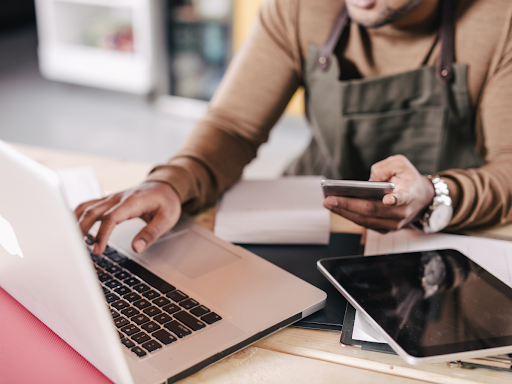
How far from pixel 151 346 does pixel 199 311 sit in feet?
0.26

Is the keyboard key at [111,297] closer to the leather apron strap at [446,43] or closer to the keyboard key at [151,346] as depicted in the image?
the keyboard key at [151,346]

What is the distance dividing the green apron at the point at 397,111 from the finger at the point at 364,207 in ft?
1.19

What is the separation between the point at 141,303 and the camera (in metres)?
0.59

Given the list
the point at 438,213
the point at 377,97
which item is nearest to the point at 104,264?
the point at 438,213

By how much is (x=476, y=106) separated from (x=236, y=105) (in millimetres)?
492

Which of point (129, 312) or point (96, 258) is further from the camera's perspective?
point (96, 258)

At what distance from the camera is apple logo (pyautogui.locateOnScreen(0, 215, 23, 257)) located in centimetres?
48

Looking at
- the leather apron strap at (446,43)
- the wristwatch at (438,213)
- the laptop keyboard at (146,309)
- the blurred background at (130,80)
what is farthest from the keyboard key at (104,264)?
the blurred background at (130,80)

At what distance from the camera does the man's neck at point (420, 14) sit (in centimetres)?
96

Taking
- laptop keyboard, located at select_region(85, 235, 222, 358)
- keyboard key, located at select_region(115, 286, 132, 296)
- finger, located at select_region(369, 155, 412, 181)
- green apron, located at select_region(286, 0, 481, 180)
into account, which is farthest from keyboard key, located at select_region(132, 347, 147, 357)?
green apron, located at select_region(286, 0, 481, 180)

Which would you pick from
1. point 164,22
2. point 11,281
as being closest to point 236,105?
point 11,281

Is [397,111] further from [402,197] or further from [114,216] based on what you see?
[114,216]

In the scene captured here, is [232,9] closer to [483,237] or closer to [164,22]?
[164,22]

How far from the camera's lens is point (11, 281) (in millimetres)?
569
